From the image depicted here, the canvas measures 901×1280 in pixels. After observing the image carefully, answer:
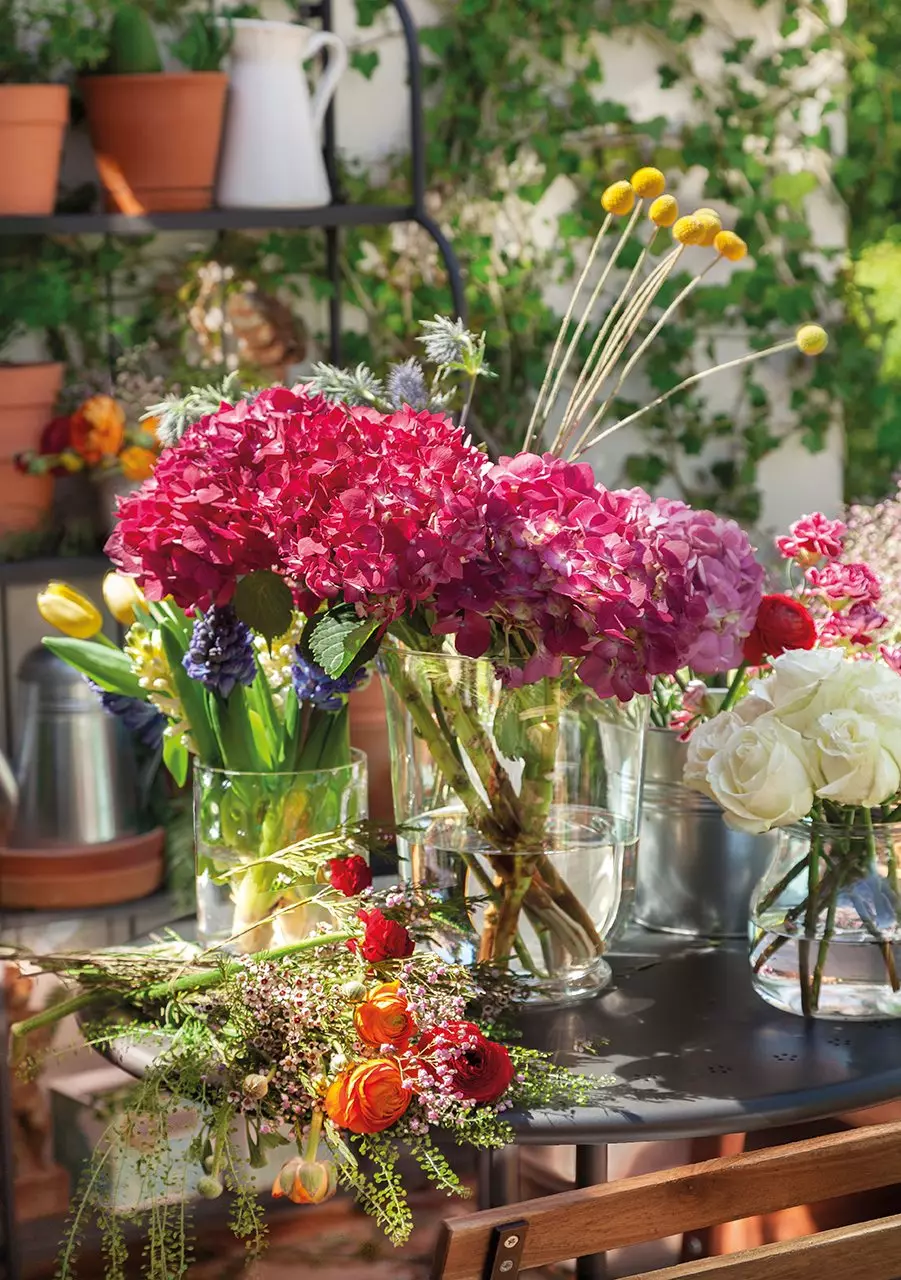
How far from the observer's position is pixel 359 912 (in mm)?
1098

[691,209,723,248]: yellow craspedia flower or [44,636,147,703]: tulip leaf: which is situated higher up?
[691,209,723,248]: yellow craspedia flower

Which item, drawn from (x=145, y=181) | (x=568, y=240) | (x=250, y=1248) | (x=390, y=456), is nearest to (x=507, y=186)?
(x=568, y=240)

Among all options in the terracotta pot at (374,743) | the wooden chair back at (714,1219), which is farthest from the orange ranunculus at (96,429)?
the wooden chair back at (714,1219)

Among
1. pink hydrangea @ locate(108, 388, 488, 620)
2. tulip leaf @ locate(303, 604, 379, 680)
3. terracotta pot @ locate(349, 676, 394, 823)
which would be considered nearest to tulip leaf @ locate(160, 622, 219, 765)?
pink hydrangea @ locate(108, 388, 488, 620)

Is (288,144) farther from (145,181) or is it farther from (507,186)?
(507,186)

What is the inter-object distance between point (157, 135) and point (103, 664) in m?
1.41

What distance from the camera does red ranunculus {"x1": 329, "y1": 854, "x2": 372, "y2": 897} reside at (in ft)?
3.77

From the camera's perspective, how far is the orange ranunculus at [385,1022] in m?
1.00

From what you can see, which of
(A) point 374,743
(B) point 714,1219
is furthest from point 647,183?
(A) point 374,743

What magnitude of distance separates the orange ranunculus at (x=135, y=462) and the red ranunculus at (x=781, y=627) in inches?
59.9

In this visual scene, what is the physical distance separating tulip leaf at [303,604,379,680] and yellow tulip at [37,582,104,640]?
1.08 feet

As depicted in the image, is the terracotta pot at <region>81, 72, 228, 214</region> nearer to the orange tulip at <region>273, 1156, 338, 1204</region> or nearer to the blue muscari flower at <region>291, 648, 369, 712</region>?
the blue muscari flower at <region>291, 648, 369, 712</region>

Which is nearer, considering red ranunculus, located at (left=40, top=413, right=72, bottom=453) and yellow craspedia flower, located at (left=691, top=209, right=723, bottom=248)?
yellow craspedia flower, located at (left=691, top=209, right=723, bottom=248)

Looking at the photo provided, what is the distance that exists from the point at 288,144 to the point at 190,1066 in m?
1.84
